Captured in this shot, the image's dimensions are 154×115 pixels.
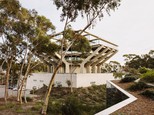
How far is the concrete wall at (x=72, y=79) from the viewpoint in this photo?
86.2 ft

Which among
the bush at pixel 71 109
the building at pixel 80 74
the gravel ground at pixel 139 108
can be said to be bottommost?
the bush at pixel 71 109

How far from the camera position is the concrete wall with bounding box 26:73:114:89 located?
2628 centimetres

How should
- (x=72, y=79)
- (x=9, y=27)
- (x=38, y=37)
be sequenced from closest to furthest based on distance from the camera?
(x=9, y=27) → (x=38, y=37) → (x=72, y=79)

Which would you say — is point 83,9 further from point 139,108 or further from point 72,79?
point 72,79

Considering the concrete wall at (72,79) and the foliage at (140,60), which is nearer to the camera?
the concrete wall at (72,79)

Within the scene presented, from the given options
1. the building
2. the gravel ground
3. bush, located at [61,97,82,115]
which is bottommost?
bush, located at [61,97,82,115]

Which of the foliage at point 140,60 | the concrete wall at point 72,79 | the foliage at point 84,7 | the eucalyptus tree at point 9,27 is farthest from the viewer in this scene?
the foliage at point 140,60

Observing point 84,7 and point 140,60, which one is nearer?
point 84,7

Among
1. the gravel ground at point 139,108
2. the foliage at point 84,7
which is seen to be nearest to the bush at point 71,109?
the gravel ground at point 139,108

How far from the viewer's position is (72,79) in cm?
2620

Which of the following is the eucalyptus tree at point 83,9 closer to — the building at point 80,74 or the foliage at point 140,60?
the building at point 80,74

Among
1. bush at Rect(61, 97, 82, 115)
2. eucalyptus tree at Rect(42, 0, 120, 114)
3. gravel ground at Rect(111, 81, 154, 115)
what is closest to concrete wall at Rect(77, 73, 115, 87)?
bush at Rect(61, 97, 82, 115)

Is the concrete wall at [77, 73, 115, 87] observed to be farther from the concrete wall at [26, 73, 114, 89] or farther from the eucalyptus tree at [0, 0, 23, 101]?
the eucalyptus tree at [0, 0, 23, 101]

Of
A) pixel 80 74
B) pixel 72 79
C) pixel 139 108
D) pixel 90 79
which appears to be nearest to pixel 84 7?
pixel 139 108
